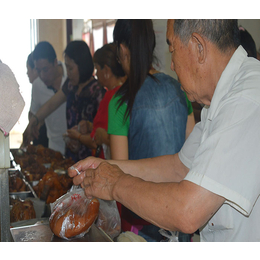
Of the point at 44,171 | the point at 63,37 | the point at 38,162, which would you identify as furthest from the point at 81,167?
the point at 63,37

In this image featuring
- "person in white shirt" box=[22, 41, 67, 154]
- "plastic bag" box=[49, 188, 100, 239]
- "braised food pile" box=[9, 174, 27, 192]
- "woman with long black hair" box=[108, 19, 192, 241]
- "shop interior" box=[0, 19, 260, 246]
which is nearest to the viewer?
"plastic bag" box=[49, 188, 100, 239]

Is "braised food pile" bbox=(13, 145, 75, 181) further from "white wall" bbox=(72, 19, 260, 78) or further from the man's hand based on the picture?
"white wall" bbox=(72, 19, 260, 78)

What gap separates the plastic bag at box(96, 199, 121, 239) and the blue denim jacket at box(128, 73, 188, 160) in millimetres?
569

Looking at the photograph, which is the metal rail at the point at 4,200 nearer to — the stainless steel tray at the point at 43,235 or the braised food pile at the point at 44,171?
the stainless steel tray at the point at 43,235

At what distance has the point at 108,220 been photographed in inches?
48.8

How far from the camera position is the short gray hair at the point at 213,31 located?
91 cm

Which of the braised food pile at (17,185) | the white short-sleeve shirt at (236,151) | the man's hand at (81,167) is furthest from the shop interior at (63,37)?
the white short-sleeve shirt at (236,151)

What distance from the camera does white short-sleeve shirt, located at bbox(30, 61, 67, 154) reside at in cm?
365

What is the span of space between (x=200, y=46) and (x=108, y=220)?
0.76 meters

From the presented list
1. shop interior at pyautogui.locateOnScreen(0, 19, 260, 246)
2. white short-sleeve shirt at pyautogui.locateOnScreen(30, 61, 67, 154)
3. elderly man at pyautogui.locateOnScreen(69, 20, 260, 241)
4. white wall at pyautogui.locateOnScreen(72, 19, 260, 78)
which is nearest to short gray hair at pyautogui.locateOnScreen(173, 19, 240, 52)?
elderly man at pyautogui.locateOnScreen(69, 20, 260, 241)

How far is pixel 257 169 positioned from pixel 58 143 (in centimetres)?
313

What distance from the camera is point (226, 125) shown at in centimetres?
79

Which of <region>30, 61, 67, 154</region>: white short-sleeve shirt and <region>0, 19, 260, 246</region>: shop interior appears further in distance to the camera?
<region>30, 61, 67, 154</region>: white short-sleeve shirt
